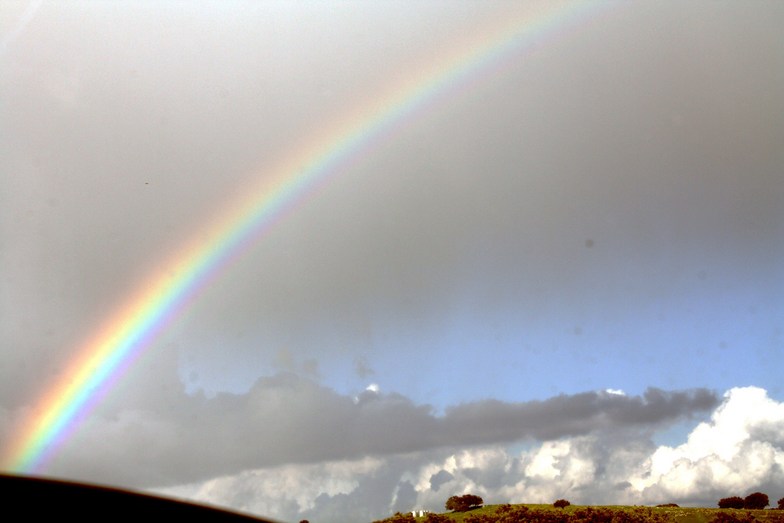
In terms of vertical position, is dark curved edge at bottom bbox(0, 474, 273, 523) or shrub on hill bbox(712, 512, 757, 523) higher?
shrub on hill bbox(712, 512, 757, 523)

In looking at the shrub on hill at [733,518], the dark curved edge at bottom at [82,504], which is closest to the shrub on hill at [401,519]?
the shrub on hill at [733,518]

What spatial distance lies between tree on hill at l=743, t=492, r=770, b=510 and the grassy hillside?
13.0 metres

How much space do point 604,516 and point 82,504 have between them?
54.9 m

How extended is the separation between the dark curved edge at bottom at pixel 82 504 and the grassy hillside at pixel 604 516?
171 ft

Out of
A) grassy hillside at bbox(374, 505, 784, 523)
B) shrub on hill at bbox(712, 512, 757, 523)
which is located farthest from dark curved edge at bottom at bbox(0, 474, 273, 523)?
shrub on hill at bbox(712, 512, 757, 523)

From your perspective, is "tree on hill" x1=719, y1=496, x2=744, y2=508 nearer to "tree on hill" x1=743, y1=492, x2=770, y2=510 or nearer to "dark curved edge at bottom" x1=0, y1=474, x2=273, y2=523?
"tree on hill" x1=743, y1=492, x2=770, y2=510

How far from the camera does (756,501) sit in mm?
70562

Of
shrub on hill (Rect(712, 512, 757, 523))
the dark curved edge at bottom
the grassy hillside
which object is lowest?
the dark curved edge at bottom

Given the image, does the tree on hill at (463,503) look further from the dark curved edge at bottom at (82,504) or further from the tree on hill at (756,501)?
the dark curved edge at bottom at (82,504)

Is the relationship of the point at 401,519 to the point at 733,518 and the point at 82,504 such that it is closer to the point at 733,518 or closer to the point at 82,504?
the point at 733,518

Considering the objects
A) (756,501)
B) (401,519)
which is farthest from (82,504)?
(756,501)

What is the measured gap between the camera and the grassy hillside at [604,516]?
172 feet

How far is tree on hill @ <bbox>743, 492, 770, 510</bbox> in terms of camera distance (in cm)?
6894

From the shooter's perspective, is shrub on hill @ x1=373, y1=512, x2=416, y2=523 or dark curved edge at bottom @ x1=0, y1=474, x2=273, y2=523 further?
shrub on hill @ x1=373, y1=512, x2=416, y2=523
